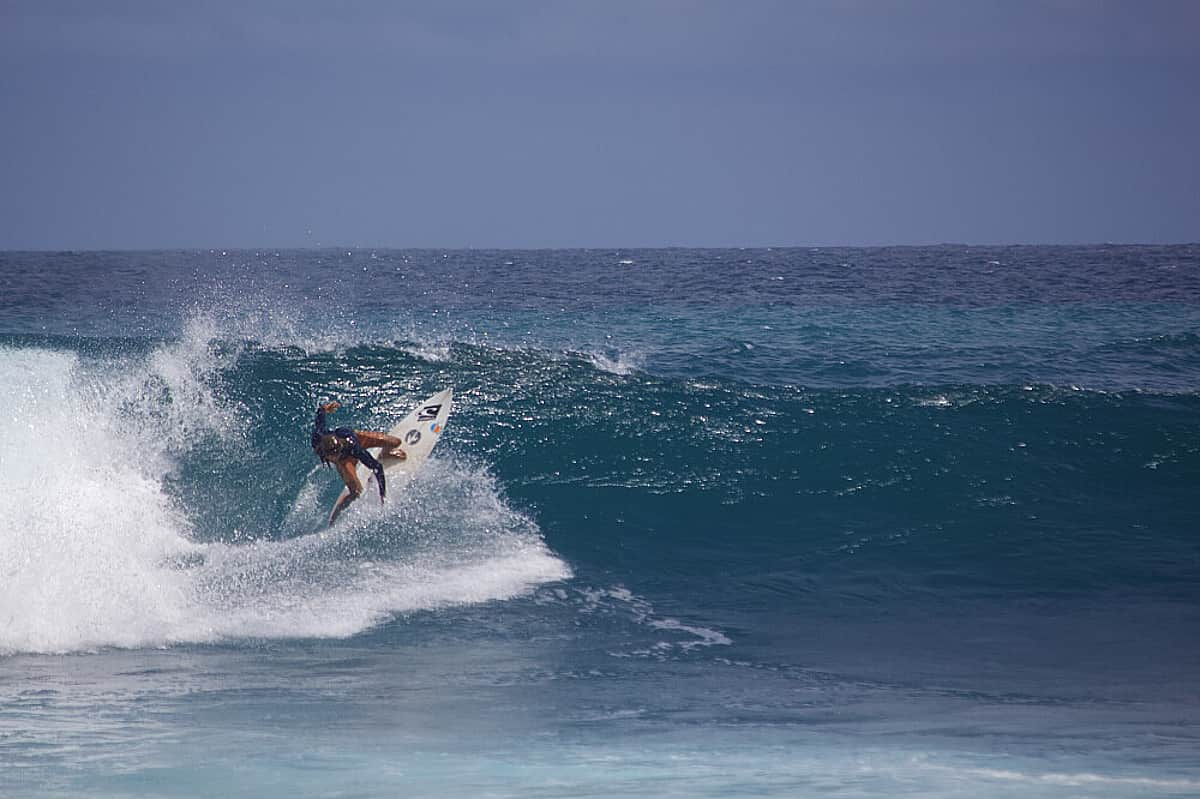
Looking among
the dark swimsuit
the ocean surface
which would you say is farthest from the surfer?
the ocean surface

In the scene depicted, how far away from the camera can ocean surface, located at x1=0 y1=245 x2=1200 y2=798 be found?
19.9ft

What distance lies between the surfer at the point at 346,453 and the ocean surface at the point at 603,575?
24 cm

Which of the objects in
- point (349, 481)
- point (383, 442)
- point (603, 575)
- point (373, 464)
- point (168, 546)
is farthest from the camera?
point (383, 442)

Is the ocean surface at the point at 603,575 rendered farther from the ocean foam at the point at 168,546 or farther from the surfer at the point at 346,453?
the surfer at the point at 346,453

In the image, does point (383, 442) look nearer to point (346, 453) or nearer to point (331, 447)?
point (346, 453)

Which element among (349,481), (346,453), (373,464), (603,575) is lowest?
(603,575)

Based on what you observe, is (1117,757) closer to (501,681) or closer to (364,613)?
(501,681)

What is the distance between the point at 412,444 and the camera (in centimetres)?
1193

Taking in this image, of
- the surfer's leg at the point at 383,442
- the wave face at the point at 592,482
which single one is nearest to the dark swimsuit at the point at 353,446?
the surfer's leg at the point at 383,442

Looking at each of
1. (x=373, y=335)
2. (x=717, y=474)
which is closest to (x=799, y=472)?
(x=717, y=474)

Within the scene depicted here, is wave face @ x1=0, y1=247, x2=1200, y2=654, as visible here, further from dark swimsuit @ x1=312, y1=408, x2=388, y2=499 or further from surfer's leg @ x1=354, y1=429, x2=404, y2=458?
surfer's leg @ x1=354, y1=429, x2=404, y2=458

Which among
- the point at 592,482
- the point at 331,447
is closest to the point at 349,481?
the point at 331,447

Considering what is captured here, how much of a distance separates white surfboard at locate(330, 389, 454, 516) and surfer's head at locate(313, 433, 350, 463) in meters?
0.34

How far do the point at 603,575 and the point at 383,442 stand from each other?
2.60 metres
